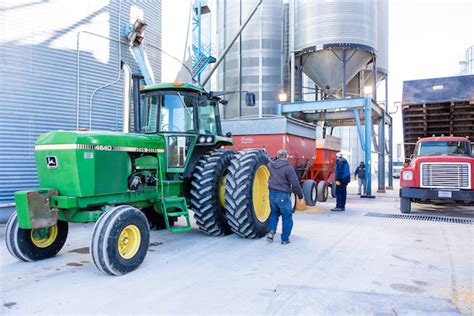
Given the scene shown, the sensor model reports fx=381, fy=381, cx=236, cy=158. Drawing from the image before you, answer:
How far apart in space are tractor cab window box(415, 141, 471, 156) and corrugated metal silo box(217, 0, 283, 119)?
348 inches

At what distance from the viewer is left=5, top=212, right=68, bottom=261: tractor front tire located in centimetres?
485

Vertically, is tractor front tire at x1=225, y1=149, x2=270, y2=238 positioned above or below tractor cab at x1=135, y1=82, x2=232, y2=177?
below

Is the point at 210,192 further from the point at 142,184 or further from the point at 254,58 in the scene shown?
the point at 254,58

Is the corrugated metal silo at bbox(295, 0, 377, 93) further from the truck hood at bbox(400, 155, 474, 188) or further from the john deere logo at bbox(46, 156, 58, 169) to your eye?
the john deere logo at bbox(46, 156, 58, 169)

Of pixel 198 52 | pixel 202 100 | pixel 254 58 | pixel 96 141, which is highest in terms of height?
pixel 198 52

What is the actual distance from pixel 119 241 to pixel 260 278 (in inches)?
68.1

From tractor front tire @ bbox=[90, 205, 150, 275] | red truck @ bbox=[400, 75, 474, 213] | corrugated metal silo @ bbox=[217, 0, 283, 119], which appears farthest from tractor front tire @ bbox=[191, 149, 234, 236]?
corrugated metal silo @ bbox=[217, 0, 283, 119]

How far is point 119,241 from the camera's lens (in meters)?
4.55

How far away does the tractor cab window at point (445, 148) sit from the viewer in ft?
32.5

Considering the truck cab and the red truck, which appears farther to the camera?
the red truck

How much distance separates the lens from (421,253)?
570 centimetres

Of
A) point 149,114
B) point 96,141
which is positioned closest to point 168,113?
point 149,114

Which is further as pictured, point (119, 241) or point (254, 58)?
point (254, 58)

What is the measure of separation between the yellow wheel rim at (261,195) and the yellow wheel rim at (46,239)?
3.18 meters
